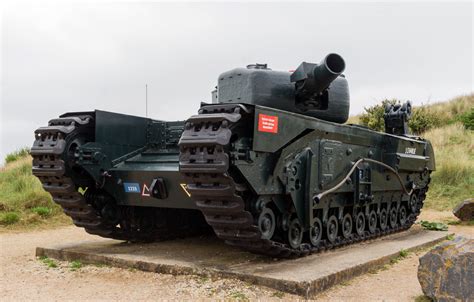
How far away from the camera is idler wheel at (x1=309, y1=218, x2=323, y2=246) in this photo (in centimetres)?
702

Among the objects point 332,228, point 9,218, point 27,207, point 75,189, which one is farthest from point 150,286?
point 27,207

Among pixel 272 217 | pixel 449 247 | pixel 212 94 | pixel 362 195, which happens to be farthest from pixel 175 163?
pixel 449 247

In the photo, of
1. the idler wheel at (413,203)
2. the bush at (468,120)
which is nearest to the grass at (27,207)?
the idler wheel at (413,203)

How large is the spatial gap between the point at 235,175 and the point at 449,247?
86.4 inches

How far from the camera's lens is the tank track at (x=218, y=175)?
5.44 meters

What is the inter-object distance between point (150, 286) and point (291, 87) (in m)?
3.28

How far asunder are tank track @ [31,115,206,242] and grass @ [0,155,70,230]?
4572 mm

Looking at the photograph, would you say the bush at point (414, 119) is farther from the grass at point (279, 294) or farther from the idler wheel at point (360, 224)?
the grass at point (279, 294)

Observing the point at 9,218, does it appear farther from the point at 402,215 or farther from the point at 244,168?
the point at 402,215

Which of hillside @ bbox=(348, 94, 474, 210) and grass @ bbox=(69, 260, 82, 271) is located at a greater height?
hillside @ bbox=(348, 94, 474, 210)

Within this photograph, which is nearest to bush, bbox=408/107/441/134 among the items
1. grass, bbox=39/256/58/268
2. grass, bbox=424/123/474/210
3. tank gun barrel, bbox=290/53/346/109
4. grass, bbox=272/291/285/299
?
grass, bbox=424/123/474/210

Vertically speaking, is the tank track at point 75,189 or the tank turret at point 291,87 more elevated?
the tank turret at point 291,87

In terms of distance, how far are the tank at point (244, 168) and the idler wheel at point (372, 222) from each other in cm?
2

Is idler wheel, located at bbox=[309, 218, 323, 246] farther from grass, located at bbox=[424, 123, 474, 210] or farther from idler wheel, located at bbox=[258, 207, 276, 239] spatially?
grass, located at bbox=[424, 123, 474, 210]
